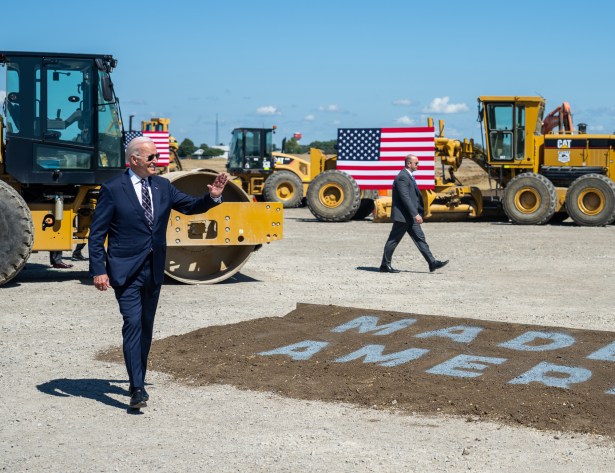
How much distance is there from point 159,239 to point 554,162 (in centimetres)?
2019

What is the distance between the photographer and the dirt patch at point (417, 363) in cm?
699

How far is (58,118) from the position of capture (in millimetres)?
13148

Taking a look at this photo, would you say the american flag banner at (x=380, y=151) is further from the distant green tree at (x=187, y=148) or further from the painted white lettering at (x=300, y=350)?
the distant green tree at (x=187, y=148)

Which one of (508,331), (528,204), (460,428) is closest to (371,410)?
(460,428)

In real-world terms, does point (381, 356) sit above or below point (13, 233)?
below

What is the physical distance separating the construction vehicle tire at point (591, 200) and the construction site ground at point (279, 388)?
33.9 ft

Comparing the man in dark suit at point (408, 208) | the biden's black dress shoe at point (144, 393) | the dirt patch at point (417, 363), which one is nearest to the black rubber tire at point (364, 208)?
the man in dark suit at point (408, 208)

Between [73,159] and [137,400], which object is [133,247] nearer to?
[137,400]

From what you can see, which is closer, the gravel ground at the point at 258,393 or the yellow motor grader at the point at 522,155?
the gravel ground at the point at 258,393

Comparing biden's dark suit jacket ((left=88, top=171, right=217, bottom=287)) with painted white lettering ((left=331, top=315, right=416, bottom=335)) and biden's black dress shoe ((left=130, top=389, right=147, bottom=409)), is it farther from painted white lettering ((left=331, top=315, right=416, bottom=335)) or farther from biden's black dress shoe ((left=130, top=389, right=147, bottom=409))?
painted white lettering ((left=331, top=315, right=416, bottom=335))

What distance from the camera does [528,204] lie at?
81.9 feet

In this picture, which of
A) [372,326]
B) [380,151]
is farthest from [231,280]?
[380,151]

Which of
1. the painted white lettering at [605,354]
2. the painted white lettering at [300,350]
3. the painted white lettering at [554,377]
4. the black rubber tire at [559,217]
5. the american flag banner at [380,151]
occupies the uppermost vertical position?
the american flag banner at [380,151]

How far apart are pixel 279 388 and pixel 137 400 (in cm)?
114
